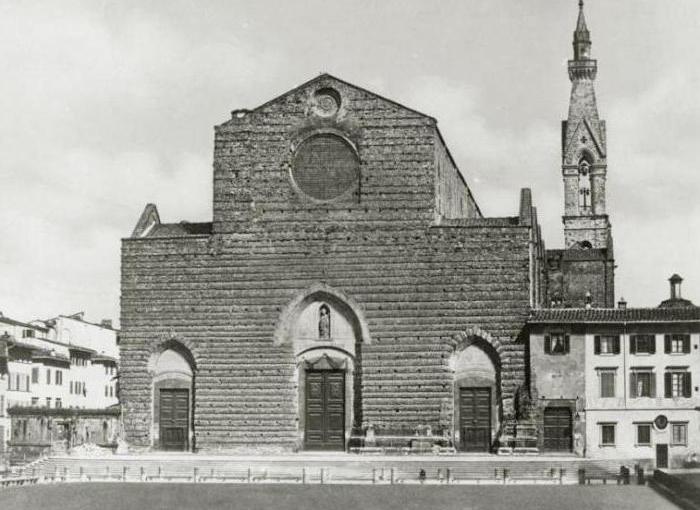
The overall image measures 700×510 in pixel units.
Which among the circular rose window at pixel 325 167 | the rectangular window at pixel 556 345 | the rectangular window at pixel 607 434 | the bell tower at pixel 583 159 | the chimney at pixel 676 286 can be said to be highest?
the bell tower at pixel 583 159

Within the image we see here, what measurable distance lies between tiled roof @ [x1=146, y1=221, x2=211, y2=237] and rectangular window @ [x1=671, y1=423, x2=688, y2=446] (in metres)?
18.6

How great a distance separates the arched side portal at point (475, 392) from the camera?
39.9 metres

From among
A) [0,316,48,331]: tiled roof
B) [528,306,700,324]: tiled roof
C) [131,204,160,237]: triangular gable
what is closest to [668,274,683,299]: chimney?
[528,306,700,324]: tiled roof

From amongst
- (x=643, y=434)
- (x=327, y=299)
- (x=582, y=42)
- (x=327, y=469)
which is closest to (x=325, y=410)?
(x=327, y=299)

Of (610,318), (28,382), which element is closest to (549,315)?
(610,318)

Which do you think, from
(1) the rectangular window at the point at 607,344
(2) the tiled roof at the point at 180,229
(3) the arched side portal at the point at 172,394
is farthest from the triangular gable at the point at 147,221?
(1) the rectangular window at the point at 607,344

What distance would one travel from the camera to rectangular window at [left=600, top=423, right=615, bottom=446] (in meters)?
38.7

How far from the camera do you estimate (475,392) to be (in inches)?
1585

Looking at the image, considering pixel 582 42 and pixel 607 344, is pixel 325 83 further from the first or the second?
pixel 582 42

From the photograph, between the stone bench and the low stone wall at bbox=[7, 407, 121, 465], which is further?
the low stone wall at bbox=[7, 407, 121, 465]

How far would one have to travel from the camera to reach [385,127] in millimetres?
41438

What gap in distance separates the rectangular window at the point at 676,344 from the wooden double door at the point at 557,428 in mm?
4084

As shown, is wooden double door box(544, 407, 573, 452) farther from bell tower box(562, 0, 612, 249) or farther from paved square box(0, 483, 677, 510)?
bell tower box(562, 0, 612, 249)

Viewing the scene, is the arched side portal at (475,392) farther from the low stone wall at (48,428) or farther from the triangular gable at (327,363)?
the low stone wall at (48,428)
